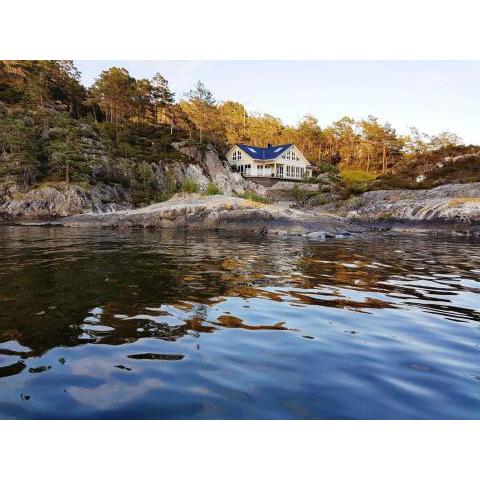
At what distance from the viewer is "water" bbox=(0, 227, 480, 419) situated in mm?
3332

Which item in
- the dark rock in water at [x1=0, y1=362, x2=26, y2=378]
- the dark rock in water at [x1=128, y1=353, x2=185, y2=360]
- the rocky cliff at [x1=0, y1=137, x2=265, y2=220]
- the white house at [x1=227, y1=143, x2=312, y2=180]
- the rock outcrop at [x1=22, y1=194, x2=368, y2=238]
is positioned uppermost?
the white house at [x1=227, y1=143, x2=312, y2=180]

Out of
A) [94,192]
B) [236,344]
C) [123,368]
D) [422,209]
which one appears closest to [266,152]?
[94,192]

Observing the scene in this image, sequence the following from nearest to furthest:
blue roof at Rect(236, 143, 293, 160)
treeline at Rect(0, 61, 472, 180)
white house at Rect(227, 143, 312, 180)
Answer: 1. treeline at Rect(0, 61, 472, 180)
2. blue roof at Rect(236, 143, 293, 160)
3. white house at Rect(227, 143, 312, 180)

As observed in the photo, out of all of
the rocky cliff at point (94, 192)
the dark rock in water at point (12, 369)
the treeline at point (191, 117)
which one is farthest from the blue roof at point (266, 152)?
the dark rock in water at point (12, 369)

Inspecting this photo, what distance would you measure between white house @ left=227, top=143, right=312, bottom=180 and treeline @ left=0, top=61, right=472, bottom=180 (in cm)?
574

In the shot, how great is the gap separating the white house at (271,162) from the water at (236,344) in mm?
62696

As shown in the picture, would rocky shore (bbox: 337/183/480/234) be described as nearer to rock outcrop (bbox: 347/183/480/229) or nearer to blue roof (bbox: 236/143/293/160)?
rock outcrop (bbox: 347/183/480/229)

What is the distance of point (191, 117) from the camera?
75.1 meters

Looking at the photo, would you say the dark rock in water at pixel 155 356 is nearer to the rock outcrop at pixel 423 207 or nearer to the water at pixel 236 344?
the water at pixel 236 344

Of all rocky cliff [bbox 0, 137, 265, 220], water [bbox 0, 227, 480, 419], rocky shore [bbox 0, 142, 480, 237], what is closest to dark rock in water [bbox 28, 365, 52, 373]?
water [bbox 0, 227, 480, 419]

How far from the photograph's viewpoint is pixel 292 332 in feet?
17.2

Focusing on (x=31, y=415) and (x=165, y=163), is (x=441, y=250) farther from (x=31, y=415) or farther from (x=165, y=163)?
(x=165, y=163)

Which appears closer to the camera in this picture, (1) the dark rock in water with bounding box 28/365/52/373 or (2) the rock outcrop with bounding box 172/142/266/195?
(1) the dark rock in water with bounding box 28/365/52/373

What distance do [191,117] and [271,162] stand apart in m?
17.5
